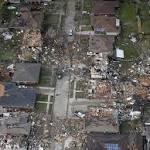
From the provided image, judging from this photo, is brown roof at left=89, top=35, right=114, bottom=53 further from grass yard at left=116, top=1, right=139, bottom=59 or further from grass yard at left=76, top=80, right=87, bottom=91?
grass yard at left=76, top=80, right=87, bottom=91

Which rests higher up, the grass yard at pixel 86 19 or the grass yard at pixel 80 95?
the grass yard at pixel 86 19

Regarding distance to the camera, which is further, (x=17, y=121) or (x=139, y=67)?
(x=139, y=67)

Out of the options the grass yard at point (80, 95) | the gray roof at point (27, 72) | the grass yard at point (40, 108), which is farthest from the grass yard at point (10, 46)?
the grass yard at point (80, 95)

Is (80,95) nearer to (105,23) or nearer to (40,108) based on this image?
(40,108)

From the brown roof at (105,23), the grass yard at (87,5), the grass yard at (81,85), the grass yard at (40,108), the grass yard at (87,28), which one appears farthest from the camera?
the grass yard at (87,5)

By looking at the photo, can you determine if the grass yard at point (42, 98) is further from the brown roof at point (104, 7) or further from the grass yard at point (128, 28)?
the brown roof at point (104, 7)

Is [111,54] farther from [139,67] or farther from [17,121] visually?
[17,121]

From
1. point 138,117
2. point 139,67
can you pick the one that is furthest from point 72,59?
point 138,117
